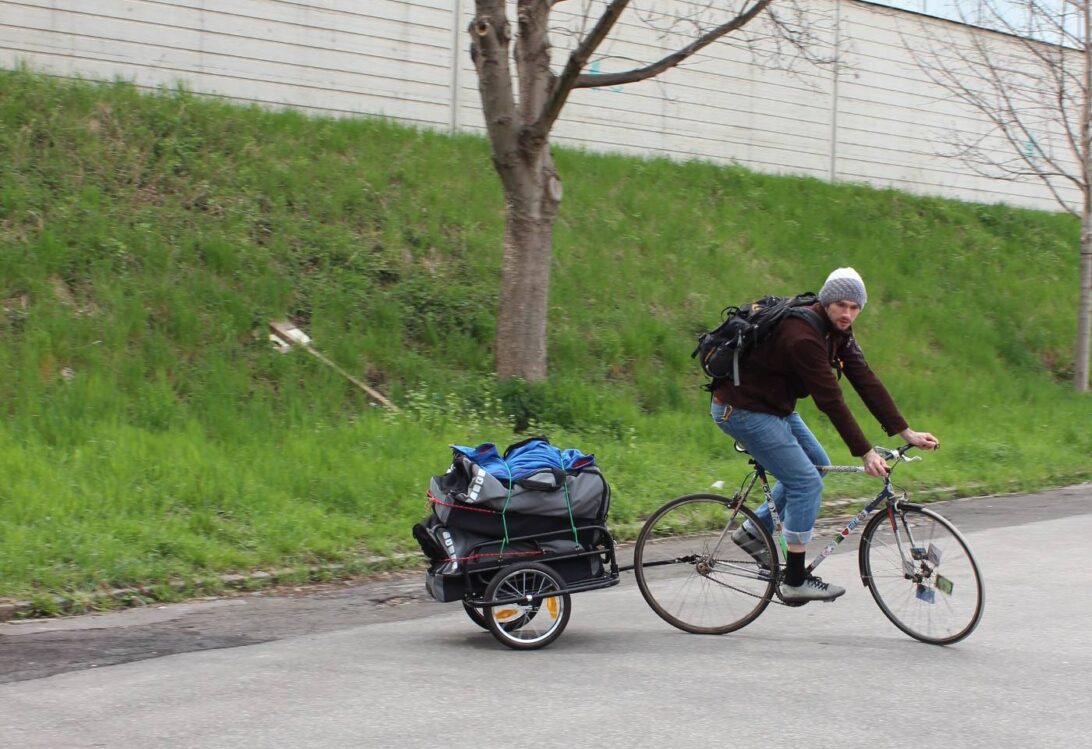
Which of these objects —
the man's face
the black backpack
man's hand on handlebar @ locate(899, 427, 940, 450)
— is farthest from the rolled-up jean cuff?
the man's face

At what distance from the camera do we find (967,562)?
250 inches

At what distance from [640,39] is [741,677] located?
1538 centimetres

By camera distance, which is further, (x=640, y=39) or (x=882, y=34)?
(x=882, y=34)

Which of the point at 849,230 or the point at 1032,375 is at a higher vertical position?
the point at 849,230

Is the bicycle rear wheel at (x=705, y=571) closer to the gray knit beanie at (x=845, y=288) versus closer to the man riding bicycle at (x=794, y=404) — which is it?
the man riding bicycle at (x=794, y=404)

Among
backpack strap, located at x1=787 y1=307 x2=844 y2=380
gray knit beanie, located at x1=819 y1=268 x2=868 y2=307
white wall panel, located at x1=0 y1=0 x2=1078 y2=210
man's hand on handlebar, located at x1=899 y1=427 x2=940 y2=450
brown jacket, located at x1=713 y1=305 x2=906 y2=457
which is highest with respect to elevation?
white wall panel, located at x1=0 y1=0 x2=1078 y2=210

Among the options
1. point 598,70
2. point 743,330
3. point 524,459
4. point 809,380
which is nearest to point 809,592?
point 809,380

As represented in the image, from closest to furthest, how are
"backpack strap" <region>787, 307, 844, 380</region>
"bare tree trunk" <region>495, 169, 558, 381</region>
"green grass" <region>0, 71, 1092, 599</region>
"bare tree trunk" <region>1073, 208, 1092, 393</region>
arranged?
"backpack strap" <region>787, 307, 844, 380</region> → "green grass" <region>0, 71, 1092, 599</region> → "bare tree trunk" <region>495, 169, 558, 381</region> → "bare tree trunk" <region>1073, 208, 1092, 393</region>

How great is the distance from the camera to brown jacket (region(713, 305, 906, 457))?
6.32m

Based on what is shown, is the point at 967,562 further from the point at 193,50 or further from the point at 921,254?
the point at 921,254

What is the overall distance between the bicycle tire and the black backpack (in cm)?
143

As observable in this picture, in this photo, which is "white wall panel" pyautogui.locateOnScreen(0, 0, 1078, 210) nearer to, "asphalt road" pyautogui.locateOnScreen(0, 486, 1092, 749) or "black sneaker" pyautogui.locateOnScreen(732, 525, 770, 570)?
"black sneaker" pyautogui.locateOnScreen(732, 525, 770, 570)

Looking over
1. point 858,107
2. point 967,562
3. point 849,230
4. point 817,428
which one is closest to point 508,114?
point 817,428

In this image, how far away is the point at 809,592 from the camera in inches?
262
